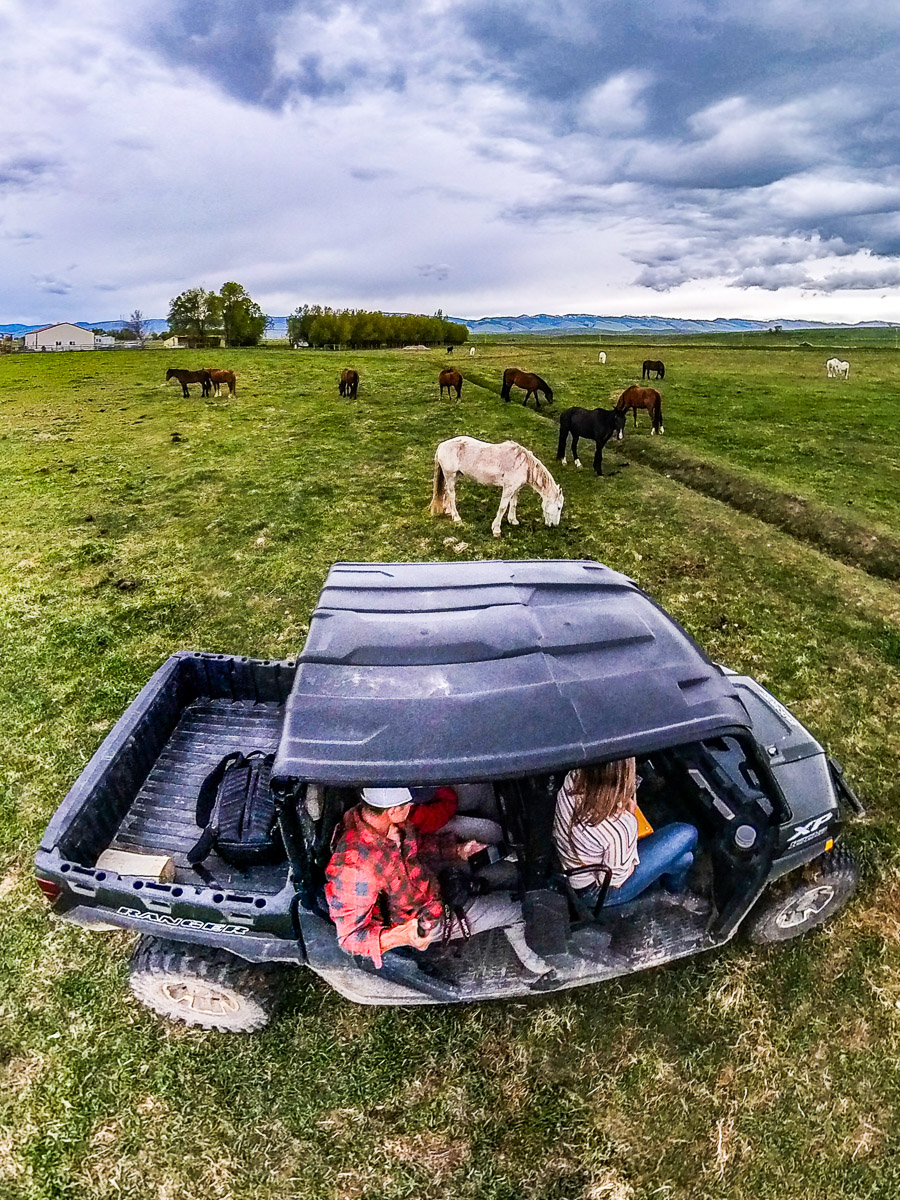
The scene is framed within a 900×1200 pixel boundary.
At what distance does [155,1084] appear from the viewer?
3930 millimetres

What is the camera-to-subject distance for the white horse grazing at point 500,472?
12.6 metres

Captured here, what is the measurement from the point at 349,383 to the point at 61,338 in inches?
4212

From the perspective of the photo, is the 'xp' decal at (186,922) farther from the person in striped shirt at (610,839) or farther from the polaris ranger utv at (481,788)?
the person in striped shirt at (610,839)

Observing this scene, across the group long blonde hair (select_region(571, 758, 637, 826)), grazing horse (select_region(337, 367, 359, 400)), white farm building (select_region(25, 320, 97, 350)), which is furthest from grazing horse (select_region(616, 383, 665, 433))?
white farm building (select_region(25, 320, 97, 350))

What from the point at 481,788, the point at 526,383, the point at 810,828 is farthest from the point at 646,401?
the point at 481,788

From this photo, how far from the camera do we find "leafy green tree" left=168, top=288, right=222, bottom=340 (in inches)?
3120

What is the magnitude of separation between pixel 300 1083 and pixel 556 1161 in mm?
1639

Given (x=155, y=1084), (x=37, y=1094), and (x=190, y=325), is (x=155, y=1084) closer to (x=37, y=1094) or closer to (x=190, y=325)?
(x=37, y=1094)

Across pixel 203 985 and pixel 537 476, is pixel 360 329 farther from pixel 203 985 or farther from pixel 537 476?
pixel 203 985

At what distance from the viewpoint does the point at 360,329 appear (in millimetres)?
78312

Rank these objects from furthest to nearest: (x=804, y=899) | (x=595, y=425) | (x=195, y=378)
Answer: (x=195, y=378) → (x=595, y=425) → (x=804, y=899)

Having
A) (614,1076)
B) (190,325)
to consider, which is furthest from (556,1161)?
(190,325)

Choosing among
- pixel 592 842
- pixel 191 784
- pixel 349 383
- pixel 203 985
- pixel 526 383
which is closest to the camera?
pixel 592 842

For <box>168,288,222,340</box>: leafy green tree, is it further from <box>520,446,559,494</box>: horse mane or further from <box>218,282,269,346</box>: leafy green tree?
<box>520,446,559,494</box>: horse mane
